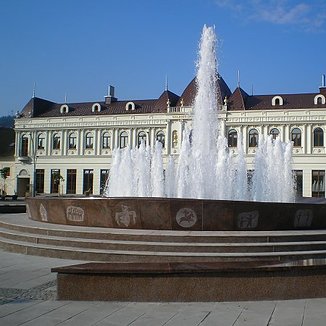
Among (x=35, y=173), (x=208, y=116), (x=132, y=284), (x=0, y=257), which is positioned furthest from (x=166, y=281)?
(x=35, y=173)

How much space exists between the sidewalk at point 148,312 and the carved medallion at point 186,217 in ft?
13.8

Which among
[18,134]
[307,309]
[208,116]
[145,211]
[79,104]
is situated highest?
[79,104]

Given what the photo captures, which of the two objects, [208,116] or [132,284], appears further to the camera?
[208,116]

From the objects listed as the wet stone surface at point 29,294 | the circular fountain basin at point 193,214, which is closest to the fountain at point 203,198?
the circular fountain basin at point 193,214

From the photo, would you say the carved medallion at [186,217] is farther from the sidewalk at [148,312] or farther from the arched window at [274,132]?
the arched window at [274,132]

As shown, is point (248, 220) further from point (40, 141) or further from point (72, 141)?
point (40, 141)

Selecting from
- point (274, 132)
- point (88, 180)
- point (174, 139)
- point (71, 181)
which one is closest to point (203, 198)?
point (274, 132)

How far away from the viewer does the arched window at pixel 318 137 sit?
49250mm

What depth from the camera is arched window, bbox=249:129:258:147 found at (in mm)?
51188

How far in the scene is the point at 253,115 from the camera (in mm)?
51031

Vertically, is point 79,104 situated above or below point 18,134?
above

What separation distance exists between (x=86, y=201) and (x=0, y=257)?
255cm

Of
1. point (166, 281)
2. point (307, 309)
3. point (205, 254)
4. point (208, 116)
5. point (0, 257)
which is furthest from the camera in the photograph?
point (208, 116)

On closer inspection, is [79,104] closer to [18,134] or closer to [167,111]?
[18,134]
